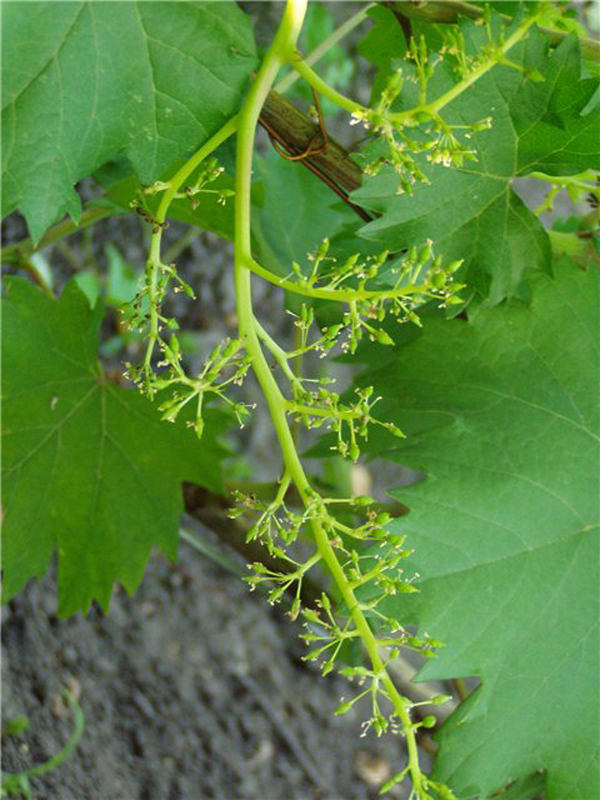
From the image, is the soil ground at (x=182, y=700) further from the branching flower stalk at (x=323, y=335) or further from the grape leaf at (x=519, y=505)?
the branching flower stalk at (x=323, y=335)

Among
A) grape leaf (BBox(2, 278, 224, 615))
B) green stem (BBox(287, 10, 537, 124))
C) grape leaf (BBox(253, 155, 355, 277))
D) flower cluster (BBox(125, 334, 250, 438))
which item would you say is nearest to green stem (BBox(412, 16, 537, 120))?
green stem (BBox(287, 10, 537, 124))

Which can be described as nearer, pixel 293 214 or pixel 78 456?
pixel 78 456

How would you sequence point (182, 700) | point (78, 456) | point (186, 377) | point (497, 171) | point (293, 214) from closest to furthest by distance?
point (186, 377), point (497, 171), point (78, 456), point (293, 214), point (182, 700)

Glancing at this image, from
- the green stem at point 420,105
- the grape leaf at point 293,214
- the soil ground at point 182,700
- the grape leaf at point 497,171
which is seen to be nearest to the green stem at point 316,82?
the green stem at point 420,105

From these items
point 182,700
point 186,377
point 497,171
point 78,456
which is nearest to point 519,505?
point 497,171

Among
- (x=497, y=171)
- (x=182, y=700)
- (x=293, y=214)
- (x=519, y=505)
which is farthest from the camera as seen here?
(x=182, y=700)

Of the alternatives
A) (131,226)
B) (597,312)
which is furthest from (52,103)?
(131,226)

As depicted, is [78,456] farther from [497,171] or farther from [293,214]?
[497,171]
